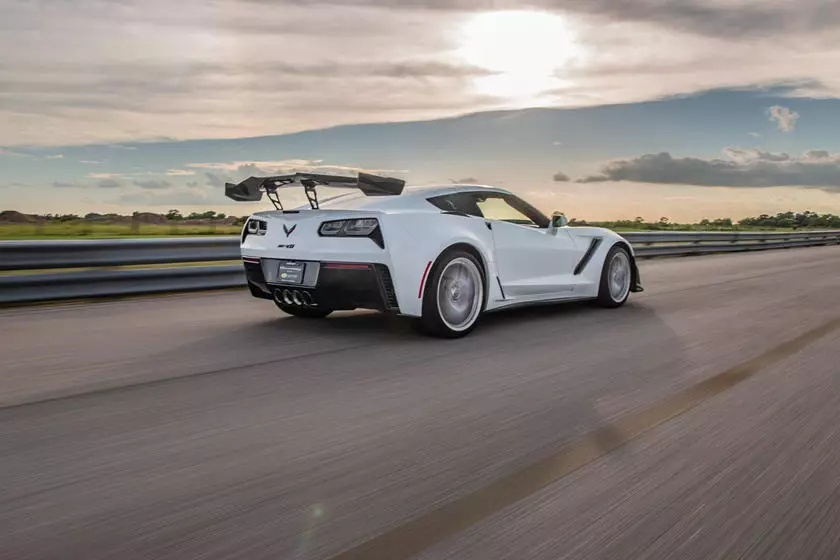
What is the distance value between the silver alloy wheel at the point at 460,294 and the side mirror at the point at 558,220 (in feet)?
4.25

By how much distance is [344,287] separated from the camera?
688 centimetres

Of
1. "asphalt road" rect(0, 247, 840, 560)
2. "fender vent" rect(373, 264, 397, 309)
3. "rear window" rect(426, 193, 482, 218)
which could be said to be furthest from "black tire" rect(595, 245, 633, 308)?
"fender vent" rect(373, 264, 397, 309)

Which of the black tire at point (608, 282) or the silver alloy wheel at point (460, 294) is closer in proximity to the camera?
the silver alloy wheel at point (460, 294)

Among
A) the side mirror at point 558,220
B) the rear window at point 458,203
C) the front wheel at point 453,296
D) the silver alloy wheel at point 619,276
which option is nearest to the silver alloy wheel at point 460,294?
the front wheel at point 453,296

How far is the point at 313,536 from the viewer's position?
285cm

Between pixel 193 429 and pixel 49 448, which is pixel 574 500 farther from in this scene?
pixel 49 448

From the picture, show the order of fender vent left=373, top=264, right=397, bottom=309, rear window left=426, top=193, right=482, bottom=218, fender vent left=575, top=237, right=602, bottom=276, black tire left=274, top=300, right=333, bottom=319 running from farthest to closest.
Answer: fender vent left=575, top=237, right=602, bottom=276, black tire left=274, top=300, right=333, bottom=319, rear window left=426, top=193, right=482, bottom=218, fender vent left=373, top=264, right=397, bottom=309

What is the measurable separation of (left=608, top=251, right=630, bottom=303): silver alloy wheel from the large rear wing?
3.25m

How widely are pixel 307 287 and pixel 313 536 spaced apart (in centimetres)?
431

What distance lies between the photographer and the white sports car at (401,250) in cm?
681

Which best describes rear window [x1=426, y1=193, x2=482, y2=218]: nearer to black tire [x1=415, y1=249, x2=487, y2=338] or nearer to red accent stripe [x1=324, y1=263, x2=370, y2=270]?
black tire [x1=415, y1=249, x2=487, y2=338]

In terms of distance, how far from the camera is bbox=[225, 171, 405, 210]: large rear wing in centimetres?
710

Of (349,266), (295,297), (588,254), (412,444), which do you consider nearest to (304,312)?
(295,297)

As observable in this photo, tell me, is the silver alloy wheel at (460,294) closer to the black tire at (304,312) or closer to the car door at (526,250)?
the car door at (526,250)
